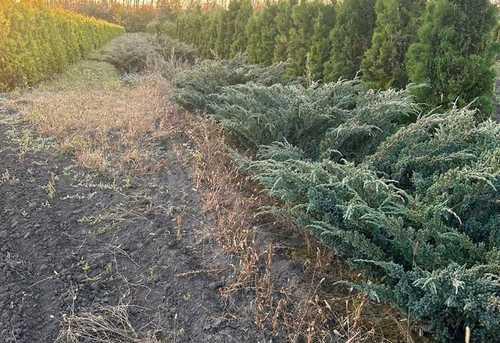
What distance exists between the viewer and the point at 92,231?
9.85ft

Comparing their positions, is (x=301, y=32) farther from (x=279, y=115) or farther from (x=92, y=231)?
(x=92, y=231)

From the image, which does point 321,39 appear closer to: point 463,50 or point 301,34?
point 301,34

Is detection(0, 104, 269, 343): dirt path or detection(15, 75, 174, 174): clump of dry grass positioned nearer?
detection(0, 104, 269, 343): dirt path

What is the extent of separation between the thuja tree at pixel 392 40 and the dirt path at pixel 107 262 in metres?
2.68

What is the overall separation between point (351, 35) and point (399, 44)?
0.88 m

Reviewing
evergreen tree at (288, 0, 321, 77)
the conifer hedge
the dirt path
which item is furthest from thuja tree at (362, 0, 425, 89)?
the conifer hedge

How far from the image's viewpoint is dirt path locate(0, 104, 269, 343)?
6.98ft

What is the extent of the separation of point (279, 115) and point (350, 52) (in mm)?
2087

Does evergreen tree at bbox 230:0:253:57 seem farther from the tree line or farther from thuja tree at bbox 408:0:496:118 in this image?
thuja tree at bbox 408:0:496:118

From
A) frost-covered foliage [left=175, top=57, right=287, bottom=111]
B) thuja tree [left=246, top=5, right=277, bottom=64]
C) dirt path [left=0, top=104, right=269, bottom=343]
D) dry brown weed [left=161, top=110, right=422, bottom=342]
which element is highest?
thuja tree [left=246, top=5, right=277, bottom=64]

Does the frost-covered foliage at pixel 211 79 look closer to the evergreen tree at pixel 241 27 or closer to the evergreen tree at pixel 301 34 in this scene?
the evergreen tree at pixel 301 34

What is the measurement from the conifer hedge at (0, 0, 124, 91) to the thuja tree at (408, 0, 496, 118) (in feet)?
24.6

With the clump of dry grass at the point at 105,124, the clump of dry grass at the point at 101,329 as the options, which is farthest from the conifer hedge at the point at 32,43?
the clump of dry grass at the point at 101,329

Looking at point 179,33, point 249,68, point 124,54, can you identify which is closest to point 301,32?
point 249,68
